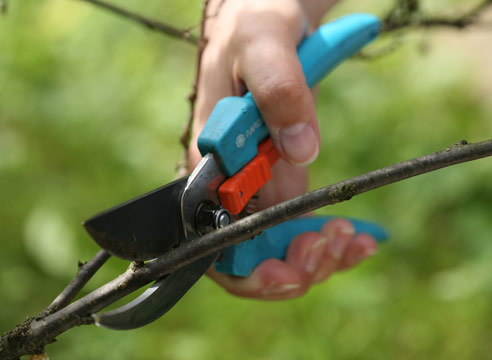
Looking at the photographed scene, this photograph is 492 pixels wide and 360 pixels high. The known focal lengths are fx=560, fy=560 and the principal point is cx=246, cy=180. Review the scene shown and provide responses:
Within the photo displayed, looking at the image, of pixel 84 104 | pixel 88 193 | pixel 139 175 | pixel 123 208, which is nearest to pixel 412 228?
pixel 139 175

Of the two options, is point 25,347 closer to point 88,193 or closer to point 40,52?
point 88,193

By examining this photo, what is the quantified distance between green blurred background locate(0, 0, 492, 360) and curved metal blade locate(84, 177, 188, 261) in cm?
106

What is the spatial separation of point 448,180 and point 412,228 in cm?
30

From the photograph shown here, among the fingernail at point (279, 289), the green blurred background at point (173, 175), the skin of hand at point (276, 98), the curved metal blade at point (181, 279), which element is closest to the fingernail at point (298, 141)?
the skin of hand at point (276, 98)

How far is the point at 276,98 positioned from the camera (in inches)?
44.9

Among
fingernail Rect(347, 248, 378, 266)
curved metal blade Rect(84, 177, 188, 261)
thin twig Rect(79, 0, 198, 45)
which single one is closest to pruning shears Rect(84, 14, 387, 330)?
curved metal blade Rect(84, 177, 188, 261)

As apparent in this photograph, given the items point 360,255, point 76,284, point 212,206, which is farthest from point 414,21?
point 76,284

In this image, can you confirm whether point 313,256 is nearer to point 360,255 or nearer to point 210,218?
point 360,255

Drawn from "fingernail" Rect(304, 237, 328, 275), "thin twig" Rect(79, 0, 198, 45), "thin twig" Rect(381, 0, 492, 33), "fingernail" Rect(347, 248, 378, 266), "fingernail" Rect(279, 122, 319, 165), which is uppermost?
"thin twig" Rect(79, 0, 198, 45)

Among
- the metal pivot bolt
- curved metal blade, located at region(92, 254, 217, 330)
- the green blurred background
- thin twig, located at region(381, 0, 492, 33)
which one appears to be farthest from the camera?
the green blurred background

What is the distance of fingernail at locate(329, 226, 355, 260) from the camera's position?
145 centimetres

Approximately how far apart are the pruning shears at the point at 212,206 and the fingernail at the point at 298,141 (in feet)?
0.16

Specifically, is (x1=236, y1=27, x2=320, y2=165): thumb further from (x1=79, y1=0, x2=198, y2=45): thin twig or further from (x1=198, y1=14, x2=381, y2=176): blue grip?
(x1=79, y1=0, x2=198, y2=45): thin twig

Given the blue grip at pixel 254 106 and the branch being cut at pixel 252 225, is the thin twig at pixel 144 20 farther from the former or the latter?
the branch being cut at pixel 252 225
